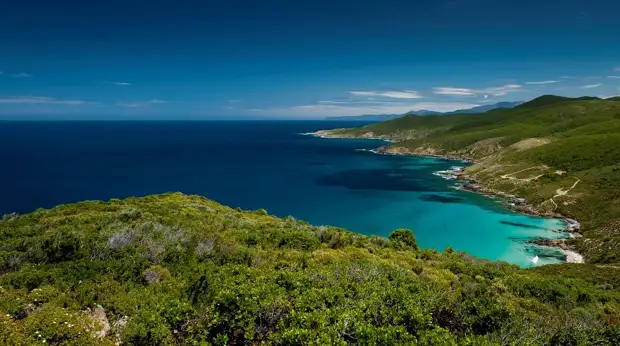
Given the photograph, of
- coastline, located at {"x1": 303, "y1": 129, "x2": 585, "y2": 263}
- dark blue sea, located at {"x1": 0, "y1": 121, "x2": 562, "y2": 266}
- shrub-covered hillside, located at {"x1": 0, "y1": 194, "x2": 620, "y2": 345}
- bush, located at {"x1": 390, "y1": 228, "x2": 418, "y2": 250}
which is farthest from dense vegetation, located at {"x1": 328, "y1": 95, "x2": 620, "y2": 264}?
shrub-covered hillside, located at {"x1": 0, "y1": 194, "x2": 620, "y2": 345}

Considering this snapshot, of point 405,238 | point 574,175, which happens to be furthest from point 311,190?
point 574,175

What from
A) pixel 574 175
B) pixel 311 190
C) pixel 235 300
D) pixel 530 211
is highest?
pixel 235 300

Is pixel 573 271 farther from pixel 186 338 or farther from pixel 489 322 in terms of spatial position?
pixel 186 338

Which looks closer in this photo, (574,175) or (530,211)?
(530,211)

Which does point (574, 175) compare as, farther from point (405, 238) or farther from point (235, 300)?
point (235, 300)

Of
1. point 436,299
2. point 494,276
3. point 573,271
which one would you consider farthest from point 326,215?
point 436,299

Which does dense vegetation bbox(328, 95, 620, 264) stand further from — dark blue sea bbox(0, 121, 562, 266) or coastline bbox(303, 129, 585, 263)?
dark blue sea bbox(0, 121, 562, 266)

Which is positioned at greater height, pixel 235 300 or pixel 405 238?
pixel 235 300

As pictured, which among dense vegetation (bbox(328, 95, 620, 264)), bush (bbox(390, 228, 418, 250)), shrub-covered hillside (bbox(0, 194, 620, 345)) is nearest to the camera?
shrub-covered hillside (bbox(0, 194, 620, 345))
